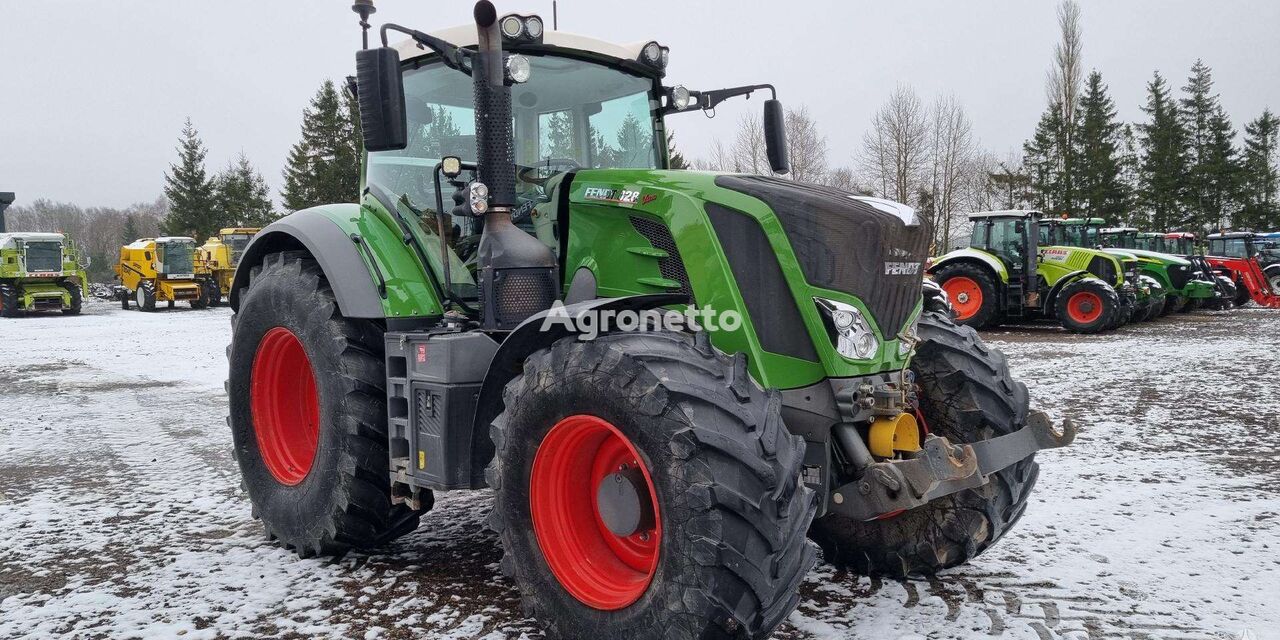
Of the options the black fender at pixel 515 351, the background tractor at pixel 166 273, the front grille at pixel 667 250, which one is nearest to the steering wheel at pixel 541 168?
the front grille at pixel 667 250

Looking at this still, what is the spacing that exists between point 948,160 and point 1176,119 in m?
18.5

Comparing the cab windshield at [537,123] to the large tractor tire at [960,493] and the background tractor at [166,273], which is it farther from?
the background tractor at [166,273]

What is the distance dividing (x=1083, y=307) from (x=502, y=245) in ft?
51.4

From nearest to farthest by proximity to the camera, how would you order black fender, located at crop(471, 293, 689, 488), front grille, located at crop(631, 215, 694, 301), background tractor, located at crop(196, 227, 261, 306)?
black fender, located at crop(471, 293, 689, 488) < front grille, located at crop(631, 215, 694, 301) < background tractor, located at crop(196, 227, 261, 306)

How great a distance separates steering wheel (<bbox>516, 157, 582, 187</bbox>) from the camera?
414 centimetres

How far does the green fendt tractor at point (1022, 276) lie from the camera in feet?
54.7

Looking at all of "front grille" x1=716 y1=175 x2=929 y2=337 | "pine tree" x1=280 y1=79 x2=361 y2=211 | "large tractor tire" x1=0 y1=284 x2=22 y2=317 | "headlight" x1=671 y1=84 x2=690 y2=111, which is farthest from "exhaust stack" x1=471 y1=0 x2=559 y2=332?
"pine tree" x1=280 y1=79 x2=361 y2=211

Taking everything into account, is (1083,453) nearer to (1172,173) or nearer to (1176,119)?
(1172,173)

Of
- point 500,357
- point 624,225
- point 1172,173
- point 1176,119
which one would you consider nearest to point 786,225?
point 624,225

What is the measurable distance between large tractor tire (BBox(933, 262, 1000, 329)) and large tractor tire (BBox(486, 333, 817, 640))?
49.1 ft

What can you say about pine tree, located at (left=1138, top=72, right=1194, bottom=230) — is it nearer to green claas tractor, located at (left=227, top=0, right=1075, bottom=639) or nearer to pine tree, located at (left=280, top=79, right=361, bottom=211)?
pine tree, located at (left=280, top=79, right=361, bottom=211)

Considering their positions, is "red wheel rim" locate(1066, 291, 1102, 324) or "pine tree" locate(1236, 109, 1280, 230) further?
"pine tree" locate(1236, 109, 1280, 230)

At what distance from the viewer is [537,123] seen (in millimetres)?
4219

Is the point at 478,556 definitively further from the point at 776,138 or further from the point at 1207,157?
the point at 1207,157
